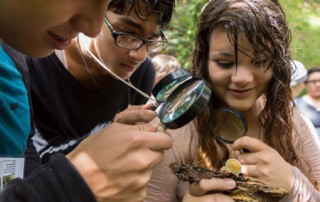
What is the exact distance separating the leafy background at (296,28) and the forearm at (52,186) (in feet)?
12.0

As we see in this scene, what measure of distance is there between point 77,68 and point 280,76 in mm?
1003

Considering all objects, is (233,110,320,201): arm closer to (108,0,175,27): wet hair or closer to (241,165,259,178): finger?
(241,165,259,178): finger

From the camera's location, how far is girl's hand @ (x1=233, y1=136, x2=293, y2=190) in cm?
120

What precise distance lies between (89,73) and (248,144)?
99 centimetres

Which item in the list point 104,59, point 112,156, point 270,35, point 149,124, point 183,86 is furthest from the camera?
point 104,59

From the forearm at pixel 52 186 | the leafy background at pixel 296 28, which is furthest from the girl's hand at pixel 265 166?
the leafy background at pixel 296 28

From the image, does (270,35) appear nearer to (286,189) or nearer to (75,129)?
(286,189)

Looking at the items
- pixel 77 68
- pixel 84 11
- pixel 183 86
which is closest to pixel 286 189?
pixel 183 86

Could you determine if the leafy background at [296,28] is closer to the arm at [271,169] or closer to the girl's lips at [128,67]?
the girl's lips at [128,67]

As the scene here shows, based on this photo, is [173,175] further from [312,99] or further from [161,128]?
[312,99]

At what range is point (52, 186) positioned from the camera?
0.75 meters

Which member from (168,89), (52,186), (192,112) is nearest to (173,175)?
(168,89)

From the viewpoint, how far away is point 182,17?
20.5 feet

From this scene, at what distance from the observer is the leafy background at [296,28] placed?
18.2 ft
